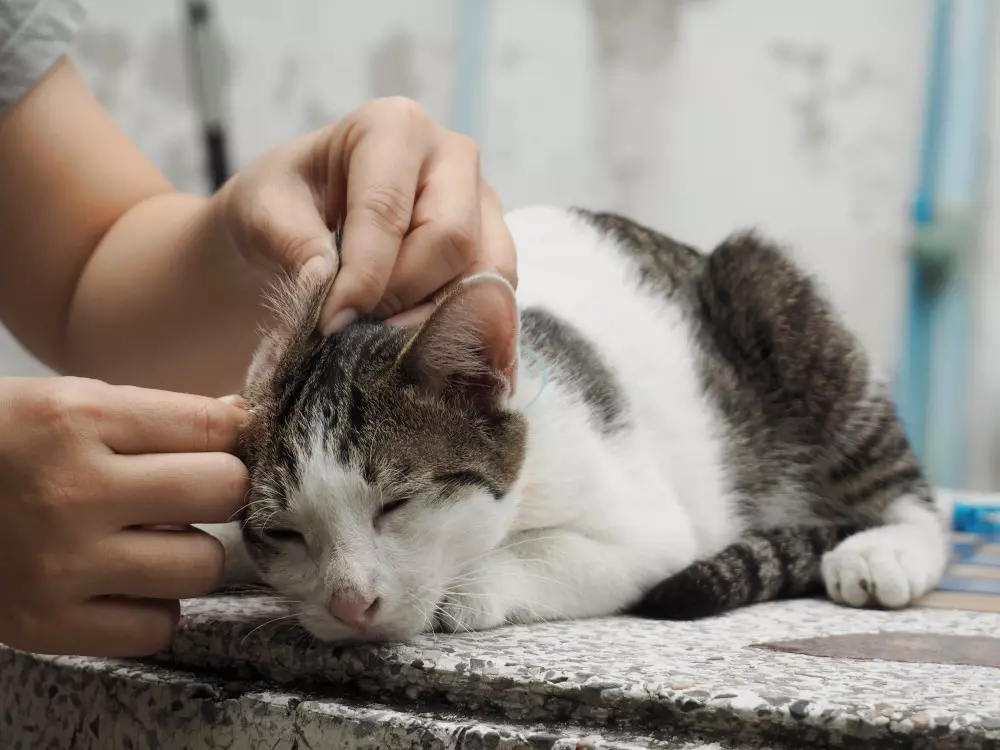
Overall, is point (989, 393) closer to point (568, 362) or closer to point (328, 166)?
point (568, 362)

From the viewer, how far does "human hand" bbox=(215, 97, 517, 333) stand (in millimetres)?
905

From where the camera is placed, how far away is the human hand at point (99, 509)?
29.0 inches

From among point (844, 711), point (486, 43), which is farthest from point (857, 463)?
point (486, 43)

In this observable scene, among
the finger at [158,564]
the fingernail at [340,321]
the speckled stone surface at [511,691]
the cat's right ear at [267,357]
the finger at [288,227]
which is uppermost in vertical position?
the finger at [288,227]

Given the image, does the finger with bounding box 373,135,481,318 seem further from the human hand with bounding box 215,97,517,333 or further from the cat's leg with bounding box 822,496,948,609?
the cat's leg with bounding box 822,496,948,609

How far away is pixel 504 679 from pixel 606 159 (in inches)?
80.9

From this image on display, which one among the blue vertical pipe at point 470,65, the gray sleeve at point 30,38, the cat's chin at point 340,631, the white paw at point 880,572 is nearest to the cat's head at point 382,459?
the cat's chin at point 340,631

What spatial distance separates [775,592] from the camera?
1.20 metres

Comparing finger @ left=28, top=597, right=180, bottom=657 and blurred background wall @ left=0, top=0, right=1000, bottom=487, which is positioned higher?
blurred background wall @ left=0, top=0, right=1000, bottom=487

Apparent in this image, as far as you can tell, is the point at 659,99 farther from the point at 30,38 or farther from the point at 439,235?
the point at 439,235

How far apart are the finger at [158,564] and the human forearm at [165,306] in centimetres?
48

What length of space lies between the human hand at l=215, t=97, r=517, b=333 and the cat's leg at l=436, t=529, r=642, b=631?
11.3 inches

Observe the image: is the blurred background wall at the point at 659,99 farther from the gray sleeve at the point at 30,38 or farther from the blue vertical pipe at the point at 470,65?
the gray sleeve at the point at 30,38

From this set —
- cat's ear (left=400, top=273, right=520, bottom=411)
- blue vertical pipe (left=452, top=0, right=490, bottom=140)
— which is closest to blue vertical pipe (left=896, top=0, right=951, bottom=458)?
blue vertical pipe (left=452, top=0, right=490, bottom=140)
